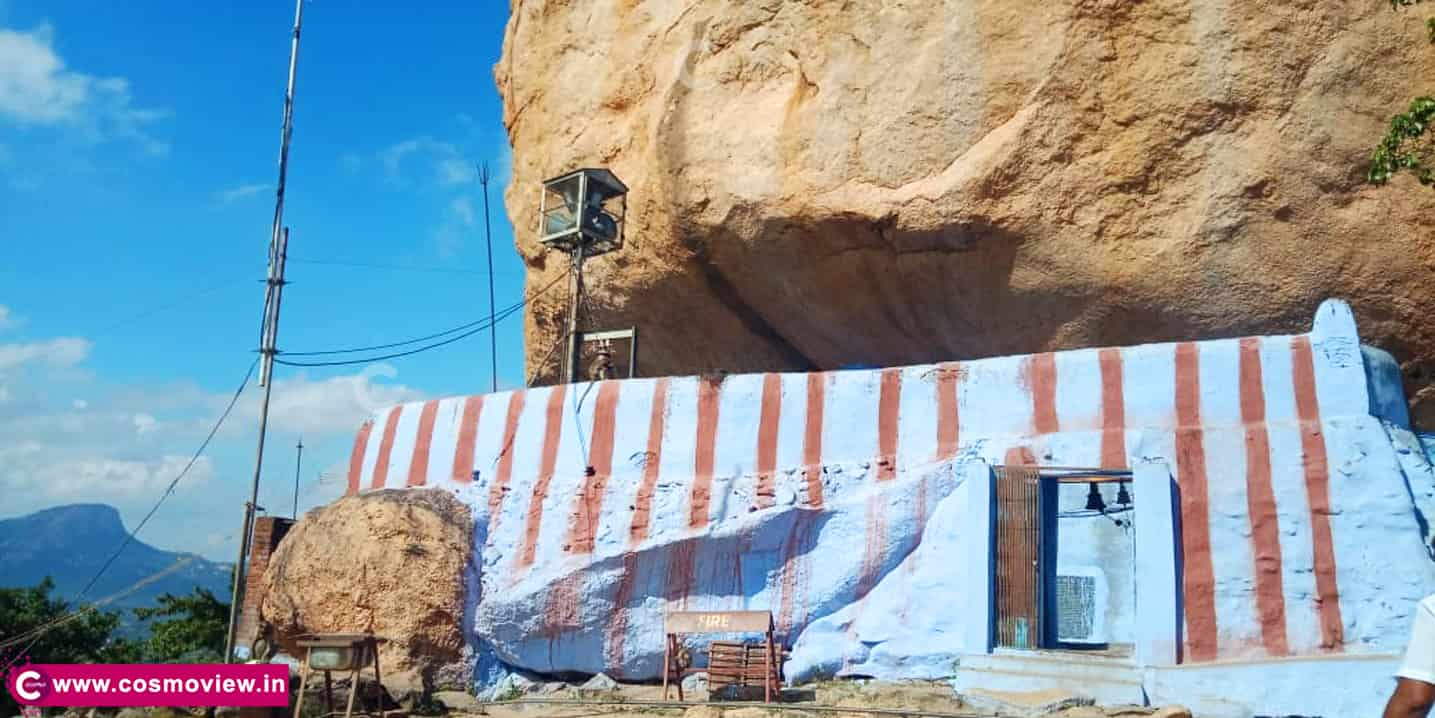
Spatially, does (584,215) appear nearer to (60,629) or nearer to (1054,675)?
(1054,675)

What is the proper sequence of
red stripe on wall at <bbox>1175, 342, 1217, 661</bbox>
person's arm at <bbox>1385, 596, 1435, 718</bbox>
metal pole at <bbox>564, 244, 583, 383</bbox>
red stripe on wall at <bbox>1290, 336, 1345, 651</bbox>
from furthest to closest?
metal pole at <bbox>564, 244, 583, 383</bbox>
red stripe on wall at <bbox>1175, 342, 1217, 661</bbox>
red stripe on wall at <bbox>1290, 336, 1345, 651</bbox>
person's arm at <bbox>1385, 596, 1435, 718</bbox>

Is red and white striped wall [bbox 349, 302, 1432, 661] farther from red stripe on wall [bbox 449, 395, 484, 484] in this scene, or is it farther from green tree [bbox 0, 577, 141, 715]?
green tree [bbox 0, 577, 141, 715]

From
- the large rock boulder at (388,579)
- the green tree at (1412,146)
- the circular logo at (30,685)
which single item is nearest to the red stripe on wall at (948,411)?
the green tree at (1412,146)

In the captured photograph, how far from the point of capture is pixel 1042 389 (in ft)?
38.2

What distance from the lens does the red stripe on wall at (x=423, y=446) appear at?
14148 mm

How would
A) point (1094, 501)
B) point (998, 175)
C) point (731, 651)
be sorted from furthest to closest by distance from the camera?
point (998, 175) < point (1094, 501) < point (731, 651)

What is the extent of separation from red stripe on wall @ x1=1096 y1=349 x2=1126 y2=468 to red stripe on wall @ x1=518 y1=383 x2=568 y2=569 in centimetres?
551

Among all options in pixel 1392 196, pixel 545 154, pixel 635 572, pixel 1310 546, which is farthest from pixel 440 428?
pixel 1392 196

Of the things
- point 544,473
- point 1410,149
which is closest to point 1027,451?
point 1410,149

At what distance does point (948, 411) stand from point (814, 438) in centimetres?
132

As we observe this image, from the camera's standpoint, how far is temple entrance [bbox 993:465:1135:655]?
36.3 ft

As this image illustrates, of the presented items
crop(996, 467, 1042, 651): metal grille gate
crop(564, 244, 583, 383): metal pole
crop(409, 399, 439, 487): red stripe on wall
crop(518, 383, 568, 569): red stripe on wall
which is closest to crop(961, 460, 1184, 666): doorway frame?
crop(996, 467, 1042, 651): metal grille gate

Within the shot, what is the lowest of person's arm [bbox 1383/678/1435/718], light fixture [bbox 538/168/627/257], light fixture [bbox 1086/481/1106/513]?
person's arm [bbox 1383/678/1435/718]

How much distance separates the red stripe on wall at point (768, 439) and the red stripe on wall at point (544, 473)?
229cm
